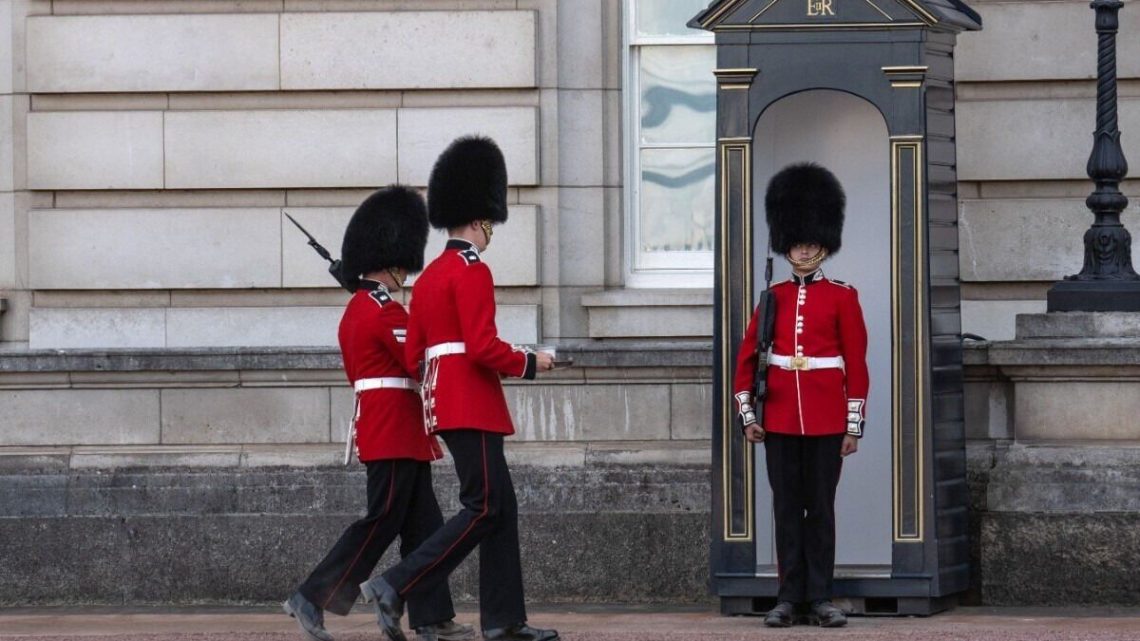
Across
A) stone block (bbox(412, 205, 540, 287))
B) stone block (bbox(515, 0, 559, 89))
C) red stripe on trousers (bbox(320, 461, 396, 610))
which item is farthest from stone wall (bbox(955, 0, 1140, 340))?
red stripe on trousers (bbox(320, 461, 396, 610))

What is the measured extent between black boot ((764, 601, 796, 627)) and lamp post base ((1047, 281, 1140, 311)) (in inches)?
65.4

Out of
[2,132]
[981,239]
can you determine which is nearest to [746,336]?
[981,239]

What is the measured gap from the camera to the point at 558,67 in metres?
9.10

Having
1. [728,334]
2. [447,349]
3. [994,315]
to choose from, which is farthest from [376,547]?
[994,315]

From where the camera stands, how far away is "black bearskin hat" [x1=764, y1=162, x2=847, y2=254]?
7730 millimetres

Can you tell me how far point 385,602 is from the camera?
707 cm

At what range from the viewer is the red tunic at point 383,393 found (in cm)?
732

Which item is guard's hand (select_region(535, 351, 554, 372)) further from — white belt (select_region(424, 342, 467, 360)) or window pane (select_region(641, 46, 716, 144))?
window pane (select_region(641, 46, 716, 144))

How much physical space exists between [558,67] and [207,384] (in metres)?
1.95

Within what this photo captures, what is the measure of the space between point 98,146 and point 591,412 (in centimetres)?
234

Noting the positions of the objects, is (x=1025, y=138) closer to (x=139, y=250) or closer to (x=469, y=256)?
(x=469, y=256)

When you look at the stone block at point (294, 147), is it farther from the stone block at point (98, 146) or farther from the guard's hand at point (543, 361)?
the guard's hand at point (543, 361)

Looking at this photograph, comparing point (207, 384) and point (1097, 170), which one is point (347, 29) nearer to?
point (207, 384)

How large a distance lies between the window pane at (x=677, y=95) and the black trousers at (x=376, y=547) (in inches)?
96.6
